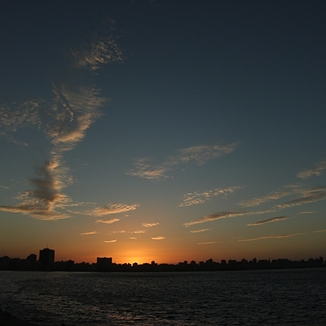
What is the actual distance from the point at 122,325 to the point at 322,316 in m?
32.1

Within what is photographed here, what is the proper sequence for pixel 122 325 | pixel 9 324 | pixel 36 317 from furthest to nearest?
pixel 36 317, pixel 122 325, pixel 9 324

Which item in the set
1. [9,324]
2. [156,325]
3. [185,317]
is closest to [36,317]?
[9,324]

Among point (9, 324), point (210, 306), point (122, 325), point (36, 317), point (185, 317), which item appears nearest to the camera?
point (9, 324)

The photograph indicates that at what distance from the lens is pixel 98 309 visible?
65375mm

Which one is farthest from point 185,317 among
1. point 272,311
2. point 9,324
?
point 9,324

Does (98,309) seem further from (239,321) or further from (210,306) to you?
(239,321)

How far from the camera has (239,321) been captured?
2071 inches

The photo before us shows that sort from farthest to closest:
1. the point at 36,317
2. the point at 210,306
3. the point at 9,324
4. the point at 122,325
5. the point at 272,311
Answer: the point at 210,306, the point at 272,311, the point at 36,317, the point at 122,325, the point at 9,324

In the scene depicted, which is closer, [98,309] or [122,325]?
[122,325]

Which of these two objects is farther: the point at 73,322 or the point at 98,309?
the point at 98,309

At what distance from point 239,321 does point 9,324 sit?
3145 centimetres

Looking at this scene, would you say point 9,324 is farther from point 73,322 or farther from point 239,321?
point 239,321

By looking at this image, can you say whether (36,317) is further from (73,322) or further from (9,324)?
(9,324)

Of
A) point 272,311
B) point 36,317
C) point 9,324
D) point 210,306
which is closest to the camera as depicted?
point 9,324
